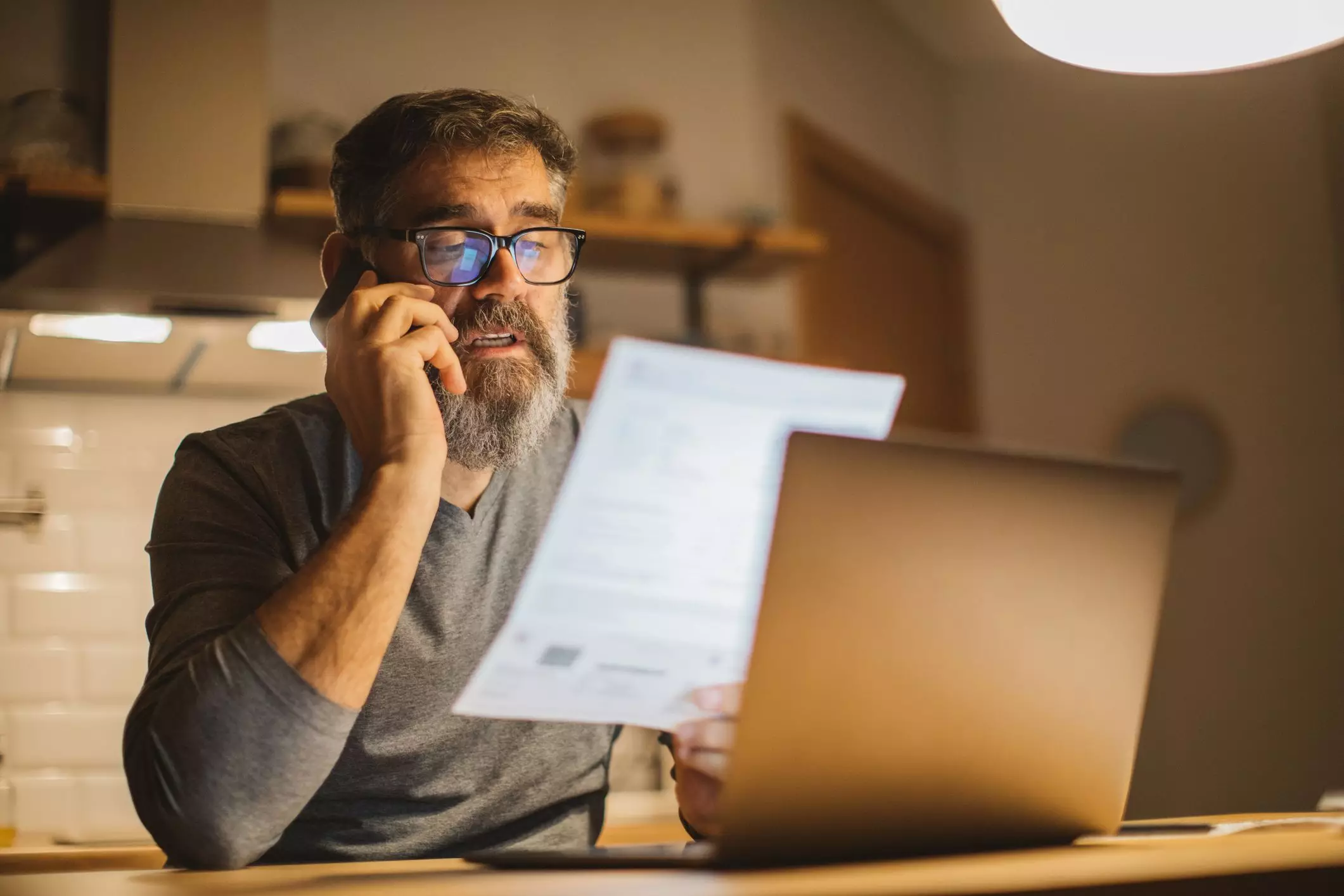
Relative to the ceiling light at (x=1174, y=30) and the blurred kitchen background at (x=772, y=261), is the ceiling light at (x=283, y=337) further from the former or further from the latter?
the ceiling light at (x=1174, y=30)

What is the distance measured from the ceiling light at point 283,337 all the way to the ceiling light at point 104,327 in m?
0.14

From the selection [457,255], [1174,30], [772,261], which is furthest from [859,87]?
[457,255]

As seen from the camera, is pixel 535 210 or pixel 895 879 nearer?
pixel 895 879

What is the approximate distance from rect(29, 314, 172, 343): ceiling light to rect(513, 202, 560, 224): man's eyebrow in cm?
100

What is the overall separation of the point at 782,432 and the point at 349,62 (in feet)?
7.57

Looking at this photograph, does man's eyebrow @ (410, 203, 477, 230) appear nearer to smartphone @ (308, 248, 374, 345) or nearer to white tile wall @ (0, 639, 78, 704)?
smartphone @ (308, 248, 374, 345)

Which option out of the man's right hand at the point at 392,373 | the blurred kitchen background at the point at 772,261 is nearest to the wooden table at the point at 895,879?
the man's right hand at the point at 392,373

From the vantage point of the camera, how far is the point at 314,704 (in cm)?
76

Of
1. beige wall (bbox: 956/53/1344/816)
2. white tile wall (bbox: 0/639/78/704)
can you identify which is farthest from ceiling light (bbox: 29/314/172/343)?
beige wall (bbox: 956/53/1344/816)

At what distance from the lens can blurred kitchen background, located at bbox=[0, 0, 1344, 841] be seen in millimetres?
2293

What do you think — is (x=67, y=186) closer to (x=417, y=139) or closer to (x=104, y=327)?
(x=104, y=327)

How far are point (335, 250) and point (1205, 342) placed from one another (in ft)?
9.22

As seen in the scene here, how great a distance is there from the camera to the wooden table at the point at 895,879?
0.54 metres

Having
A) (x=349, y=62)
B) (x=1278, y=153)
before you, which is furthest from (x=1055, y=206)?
(x=349, y=62)
